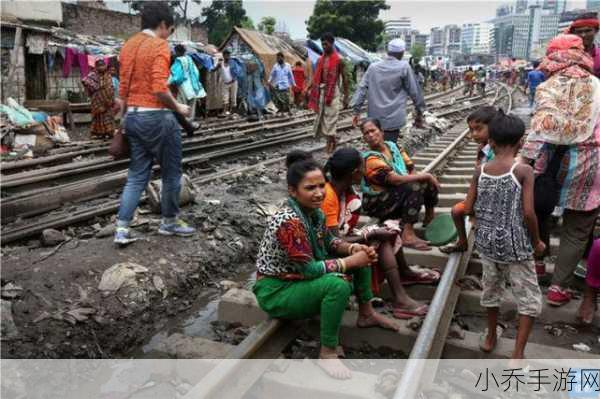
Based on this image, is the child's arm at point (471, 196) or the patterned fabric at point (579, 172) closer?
the child's arm at point (471, 196)

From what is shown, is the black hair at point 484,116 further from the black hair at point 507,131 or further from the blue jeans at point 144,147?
the blue jeans at point 144,147

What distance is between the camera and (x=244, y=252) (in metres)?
5.38

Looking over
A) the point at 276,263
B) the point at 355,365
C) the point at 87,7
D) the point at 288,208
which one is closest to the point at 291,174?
the point at 288,208

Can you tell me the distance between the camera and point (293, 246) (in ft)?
9.55

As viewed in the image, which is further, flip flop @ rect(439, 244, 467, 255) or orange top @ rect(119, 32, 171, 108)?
orange top @ rect(119, 32, 171, 108)

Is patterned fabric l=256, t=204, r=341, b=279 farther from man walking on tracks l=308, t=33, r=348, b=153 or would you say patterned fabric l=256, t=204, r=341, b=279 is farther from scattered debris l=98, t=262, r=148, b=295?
man walking on tracks l=308, t=33, r=348, b=153

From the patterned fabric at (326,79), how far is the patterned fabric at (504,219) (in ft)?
20.3

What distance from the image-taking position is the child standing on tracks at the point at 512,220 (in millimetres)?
2947

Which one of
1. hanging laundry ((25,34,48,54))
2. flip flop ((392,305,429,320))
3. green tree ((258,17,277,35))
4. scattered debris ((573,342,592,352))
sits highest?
green tree ((258,17,277,35))

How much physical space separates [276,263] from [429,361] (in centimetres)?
98

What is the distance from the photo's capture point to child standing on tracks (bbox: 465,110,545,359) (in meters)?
2.95

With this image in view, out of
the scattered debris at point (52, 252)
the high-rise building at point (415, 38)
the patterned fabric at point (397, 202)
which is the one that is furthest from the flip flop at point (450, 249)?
the high-rise building at point (415, 38)

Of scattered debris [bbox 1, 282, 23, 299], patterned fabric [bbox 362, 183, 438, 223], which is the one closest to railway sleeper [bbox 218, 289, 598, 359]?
patterned fabric [bbox 362, 183, 438, 223]

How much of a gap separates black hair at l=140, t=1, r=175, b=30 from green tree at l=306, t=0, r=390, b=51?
41.8m
